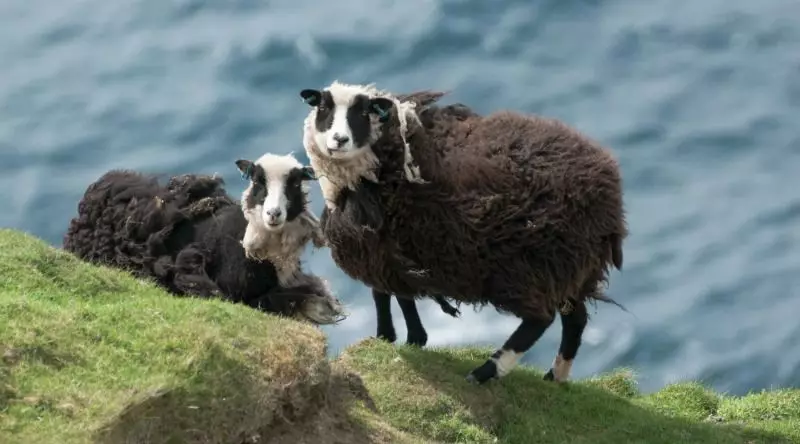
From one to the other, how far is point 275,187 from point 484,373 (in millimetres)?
2314

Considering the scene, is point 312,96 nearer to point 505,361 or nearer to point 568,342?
point 505,361

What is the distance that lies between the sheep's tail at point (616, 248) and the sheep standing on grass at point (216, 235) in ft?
8.01

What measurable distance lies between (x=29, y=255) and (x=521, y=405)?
3.87 metres

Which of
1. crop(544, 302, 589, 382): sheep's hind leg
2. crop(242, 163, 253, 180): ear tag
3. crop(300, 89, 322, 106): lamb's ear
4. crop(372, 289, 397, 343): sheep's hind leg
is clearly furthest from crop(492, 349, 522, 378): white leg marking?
crop(242, 163, 253, 180): ear tag

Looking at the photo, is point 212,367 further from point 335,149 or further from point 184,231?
point 184,231

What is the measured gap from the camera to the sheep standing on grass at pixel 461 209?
10102 millimetres

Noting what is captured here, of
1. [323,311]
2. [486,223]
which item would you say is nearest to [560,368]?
[486,223]

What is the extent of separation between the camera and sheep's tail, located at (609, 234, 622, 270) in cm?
1060

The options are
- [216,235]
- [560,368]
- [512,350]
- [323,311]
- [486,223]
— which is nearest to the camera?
[486,223]

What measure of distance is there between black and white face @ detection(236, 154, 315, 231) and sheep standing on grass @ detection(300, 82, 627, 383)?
0.61 meters

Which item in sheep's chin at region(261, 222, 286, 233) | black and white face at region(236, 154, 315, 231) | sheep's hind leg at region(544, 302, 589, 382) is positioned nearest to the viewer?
sheep's chin at region(261, 222, 286, 233)

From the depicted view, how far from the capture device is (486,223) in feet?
33.1

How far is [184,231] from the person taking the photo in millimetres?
11836

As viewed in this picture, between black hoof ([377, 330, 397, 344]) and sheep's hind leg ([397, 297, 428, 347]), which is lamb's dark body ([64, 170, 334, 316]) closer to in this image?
black hoof ([377, 330, 397, 344])
